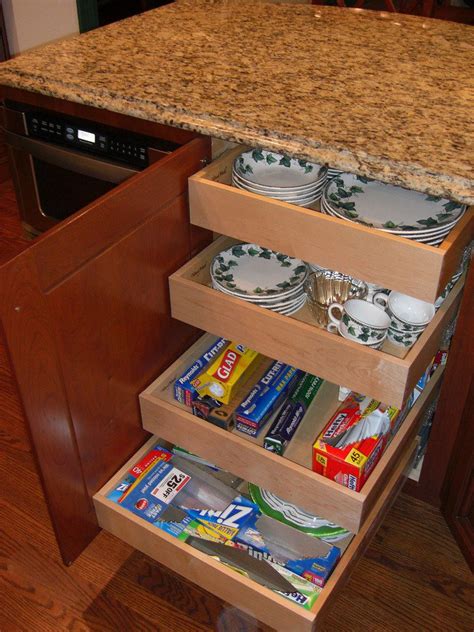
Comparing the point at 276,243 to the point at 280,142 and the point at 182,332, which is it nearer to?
the point at 280,142

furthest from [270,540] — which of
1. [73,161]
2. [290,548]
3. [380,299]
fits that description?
[73,161]

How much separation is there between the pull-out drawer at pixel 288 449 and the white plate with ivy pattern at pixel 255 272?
21cm

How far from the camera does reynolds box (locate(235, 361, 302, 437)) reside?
1437mm

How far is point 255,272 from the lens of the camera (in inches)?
59.0

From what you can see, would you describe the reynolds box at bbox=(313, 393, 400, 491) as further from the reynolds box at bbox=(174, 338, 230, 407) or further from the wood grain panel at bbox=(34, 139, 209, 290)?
the wood grain panel at bbox=(34, 139, 209, 290)

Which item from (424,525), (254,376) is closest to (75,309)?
(254,376)

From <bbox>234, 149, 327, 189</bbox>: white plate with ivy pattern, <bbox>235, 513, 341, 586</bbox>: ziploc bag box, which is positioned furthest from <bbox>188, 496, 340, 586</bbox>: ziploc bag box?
<bbox>234, 149, 327, 189</bbox>: white plate with ivy pattern

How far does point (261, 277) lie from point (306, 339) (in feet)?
0.81

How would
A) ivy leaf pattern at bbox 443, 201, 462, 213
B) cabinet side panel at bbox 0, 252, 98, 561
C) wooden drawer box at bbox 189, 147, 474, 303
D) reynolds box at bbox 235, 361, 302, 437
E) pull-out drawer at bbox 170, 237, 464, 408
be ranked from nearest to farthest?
1. cabinet side panel at bbox 0, 252, 98, 561
2. wooden drawer box at bbox 189, 147, 474, 303
3. pull-out drawer at bbox 170, 237, 464, 408
4. ivy leaf pattern at bbox 443, 201, 462, 213
5. reynolds box at bbox 235, 361, 302, 437

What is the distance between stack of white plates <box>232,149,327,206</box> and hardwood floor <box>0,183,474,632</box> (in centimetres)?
83

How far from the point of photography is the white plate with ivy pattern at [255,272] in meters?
1.45

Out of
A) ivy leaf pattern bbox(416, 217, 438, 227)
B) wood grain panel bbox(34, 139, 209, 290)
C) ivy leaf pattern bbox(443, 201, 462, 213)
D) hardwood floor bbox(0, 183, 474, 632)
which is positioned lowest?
hardwood floor bbox(0, 183, 474, 632)

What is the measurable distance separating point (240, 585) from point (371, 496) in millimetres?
301

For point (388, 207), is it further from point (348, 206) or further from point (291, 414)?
point (291, 414)
